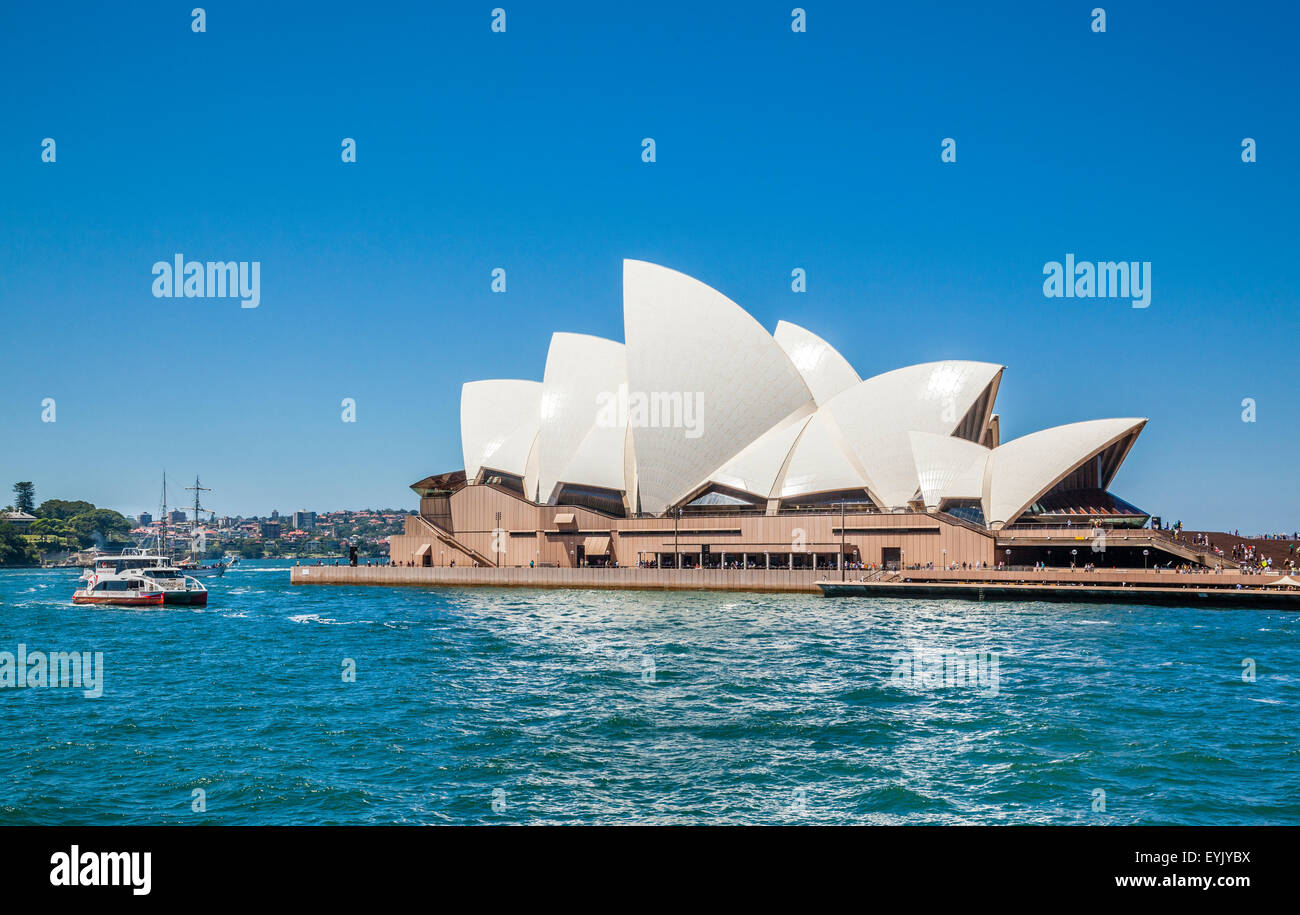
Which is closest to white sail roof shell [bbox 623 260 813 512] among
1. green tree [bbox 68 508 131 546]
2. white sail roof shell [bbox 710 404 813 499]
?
white sail roof shell [bbox 710 404 813 499]

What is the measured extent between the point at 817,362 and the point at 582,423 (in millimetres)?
16981

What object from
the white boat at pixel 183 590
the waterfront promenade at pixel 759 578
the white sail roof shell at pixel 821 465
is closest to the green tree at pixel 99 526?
the waterfront promenade at pixel 759 578

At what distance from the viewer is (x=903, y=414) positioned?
57.7 m

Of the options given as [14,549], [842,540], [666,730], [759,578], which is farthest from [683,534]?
[14,549]

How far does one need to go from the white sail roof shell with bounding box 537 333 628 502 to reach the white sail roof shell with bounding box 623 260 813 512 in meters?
5.34

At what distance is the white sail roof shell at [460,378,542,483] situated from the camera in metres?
69.9

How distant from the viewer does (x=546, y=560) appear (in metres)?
61.3

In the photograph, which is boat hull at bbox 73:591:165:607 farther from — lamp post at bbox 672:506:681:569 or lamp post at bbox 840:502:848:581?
lamp post at bbox 840:502:848:581

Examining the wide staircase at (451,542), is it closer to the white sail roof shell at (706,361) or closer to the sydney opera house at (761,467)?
Result: the sydney opera house at (761,467)

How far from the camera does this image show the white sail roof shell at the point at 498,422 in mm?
69875

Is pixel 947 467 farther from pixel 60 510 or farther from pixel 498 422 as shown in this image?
pixel 60 510

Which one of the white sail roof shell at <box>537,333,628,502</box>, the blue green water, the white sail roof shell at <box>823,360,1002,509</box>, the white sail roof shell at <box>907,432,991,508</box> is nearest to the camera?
the blue green water
